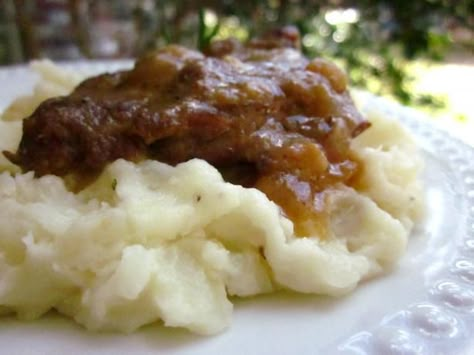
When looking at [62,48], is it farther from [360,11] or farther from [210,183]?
[210,183]

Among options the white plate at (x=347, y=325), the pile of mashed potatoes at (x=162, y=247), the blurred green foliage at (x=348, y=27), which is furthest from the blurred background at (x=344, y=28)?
the white plate at (x=347, y=325)

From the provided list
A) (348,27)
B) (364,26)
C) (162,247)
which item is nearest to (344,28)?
(348,27)

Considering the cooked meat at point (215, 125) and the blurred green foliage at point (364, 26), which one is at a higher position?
the cooked meat at point (215, 125)

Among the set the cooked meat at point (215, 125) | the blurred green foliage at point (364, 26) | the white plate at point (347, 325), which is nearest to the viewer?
the white plate at point (347, 325)

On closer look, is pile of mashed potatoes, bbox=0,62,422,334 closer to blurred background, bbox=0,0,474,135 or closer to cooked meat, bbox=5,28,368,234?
cooked meat, bbox=5,28,368,234

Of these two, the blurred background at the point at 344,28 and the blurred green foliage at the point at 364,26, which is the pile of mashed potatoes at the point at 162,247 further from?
the blurred green foliage at the point at 364,26

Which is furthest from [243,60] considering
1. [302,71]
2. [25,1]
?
[25,1]

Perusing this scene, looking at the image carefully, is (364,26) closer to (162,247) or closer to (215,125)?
(215,125)

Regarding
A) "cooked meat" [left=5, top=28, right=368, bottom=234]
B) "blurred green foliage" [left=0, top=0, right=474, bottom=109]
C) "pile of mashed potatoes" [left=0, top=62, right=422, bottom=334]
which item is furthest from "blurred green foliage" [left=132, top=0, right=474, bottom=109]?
"pile of mashed potatoes" [left=0, top=62, right=422, bottom=334]
